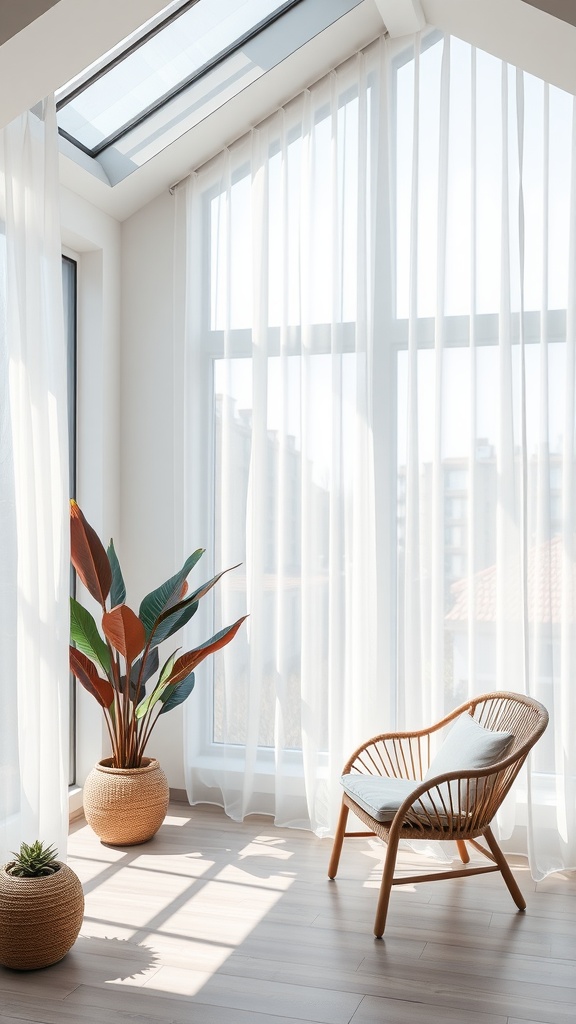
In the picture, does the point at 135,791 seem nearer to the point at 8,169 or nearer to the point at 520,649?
the point at 520,649

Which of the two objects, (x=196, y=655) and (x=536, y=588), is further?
(x=196, y=655)

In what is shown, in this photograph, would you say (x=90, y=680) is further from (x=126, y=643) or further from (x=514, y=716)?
(x=514, y=716)

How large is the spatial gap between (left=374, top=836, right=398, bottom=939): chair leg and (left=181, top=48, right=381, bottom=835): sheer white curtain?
96 cm

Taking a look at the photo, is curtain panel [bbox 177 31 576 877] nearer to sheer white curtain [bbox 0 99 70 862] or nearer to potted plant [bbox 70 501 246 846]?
potted plant [bbox 70 501 246 846]

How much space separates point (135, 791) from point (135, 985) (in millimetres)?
1141

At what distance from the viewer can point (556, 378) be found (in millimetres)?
3627

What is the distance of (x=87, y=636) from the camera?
3678 millimetres

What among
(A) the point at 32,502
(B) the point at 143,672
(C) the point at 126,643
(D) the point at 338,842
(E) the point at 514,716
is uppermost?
(A) the point at 32,502

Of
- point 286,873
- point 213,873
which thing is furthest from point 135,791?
point 286,873

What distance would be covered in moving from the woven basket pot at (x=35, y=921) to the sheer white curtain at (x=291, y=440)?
1484 millimetres

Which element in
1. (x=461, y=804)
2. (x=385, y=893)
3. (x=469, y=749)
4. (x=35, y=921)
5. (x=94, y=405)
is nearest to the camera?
(x=35, y=921)

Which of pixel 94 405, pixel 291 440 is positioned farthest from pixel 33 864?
pixel 94 405

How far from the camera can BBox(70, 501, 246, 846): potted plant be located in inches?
144

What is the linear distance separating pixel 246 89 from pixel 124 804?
3119 millimetres
